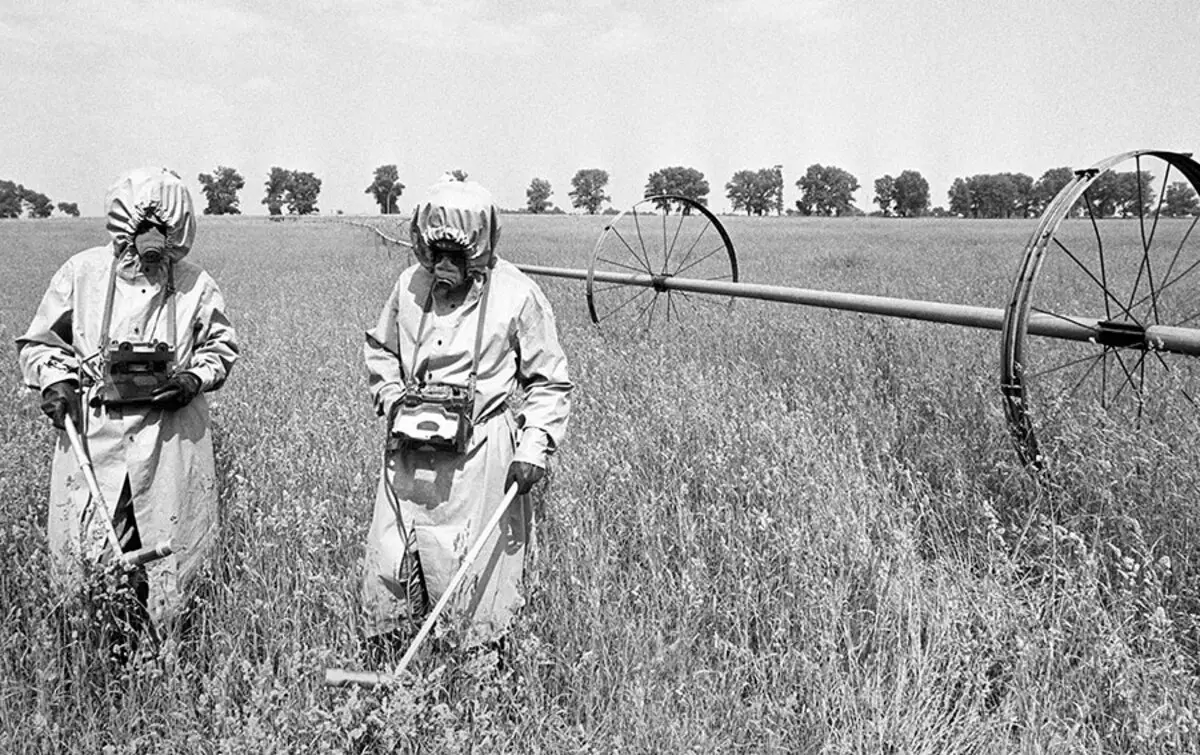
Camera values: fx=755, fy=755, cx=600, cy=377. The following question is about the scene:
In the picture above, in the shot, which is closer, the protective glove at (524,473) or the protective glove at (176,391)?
the protective glove at (524,473)

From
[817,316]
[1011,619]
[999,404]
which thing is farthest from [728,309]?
[1011,619]

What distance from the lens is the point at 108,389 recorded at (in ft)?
8.30

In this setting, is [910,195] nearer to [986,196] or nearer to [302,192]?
[986,196]

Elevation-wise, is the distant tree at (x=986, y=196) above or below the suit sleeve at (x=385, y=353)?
above

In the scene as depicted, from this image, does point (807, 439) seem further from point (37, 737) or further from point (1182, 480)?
point (37, 737)

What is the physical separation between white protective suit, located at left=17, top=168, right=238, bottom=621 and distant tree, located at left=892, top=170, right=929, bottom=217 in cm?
11197

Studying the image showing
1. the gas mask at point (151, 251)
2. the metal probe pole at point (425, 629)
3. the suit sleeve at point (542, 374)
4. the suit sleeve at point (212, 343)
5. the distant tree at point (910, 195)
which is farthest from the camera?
the distant tree at point (910, 195)

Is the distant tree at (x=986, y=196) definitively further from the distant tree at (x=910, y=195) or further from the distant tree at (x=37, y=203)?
the distant tree at (x=37, y=203)

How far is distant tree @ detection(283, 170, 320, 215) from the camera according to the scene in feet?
348

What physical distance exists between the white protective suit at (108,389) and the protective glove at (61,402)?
0.08 feet

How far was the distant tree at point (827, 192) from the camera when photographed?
102 meters

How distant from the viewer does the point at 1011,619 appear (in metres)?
2.39

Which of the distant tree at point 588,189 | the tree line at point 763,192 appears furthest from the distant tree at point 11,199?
the distant tree at point 588,189

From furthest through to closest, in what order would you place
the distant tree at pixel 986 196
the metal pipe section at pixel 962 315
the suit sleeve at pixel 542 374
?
the distant tree at pixel 986 196
the metal pipe section at pixel 962 315
the suit sleeve at pixel 542 374
